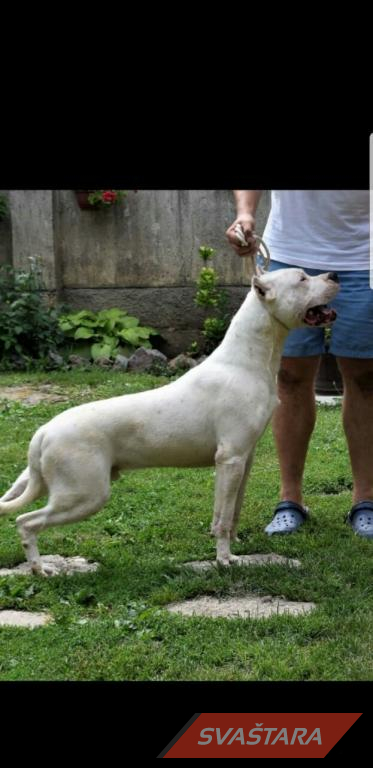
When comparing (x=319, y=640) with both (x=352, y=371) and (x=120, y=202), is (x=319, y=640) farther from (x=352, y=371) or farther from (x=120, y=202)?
(x=120, y=202)

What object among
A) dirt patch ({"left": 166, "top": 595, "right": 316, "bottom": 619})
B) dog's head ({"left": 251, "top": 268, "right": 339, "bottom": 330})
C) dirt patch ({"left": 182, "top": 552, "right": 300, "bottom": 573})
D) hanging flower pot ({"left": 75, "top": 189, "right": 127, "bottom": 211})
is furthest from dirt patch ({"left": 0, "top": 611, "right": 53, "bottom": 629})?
hanging flower pot ({"left": 75, "top": 189, "right": 127, "bottom": 211})

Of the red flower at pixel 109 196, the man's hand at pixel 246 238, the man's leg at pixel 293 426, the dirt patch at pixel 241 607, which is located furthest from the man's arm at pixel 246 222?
the red flower at pixel 109 196

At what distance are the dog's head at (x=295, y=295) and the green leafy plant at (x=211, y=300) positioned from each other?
206 inches

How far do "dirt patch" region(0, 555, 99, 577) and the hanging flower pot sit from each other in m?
5.63

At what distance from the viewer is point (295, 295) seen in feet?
12.1

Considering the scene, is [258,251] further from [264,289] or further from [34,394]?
[34,394]

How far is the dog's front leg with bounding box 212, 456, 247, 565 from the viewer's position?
3.68 m

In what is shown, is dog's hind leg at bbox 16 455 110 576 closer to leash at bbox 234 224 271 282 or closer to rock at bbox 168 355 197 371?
leash at bbox 234 224 271 282

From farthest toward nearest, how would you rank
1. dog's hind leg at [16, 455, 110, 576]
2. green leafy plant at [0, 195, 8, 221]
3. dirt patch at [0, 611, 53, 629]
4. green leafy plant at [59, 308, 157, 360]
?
green leafy plant at [0, 195, 8, 221] → green leafy plant at [59, 308, 157, 360] → dog's hind leg at [16, 455, 110, 576] → dirt patch at [0, 611, 53, 629]

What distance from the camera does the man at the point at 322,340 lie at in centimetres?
414

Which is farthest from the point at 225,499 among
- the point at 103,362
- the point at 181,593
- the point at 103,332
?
the point at 103,332

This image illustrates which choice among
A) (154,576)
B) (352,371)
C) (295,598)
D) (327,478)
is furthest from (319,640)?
(327,478)

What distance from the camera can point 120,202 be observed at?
30.2ft

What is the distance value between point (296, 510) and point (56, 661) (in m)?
1.70
